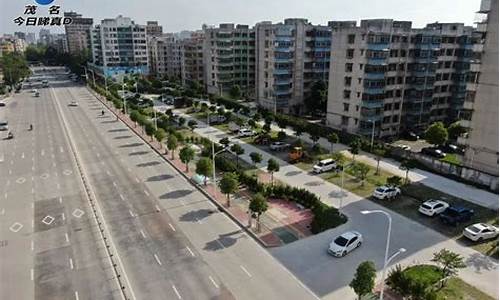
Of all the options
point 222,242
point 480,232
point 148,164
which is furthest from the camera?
point 148,164

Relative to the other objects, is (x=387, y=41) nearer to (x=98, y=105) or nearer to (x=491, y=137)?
(x=491, y=137)

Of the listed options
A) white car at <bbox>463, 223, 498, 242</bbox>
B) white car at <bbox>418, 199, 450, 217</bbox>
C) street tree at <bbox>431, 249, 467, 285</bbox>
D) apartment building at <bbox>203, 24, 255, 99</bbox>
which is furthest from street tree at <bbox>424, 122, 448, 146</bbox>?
apartment building at <bbox>203, 24, 255, 99</bbox>

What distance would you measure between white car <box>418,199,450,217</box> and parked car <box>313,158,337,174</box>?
13.4 meters

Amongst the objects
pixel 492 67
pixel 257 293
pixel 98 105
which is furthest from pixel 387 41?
pixel 98 105

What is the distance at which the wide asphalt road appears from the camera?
83.8 feet

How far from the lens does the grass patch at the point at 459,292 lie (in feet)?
80.4

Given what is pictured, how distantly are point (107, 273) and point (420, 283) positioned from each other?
2087cm

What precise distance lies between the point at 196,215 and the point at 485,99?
3634cm

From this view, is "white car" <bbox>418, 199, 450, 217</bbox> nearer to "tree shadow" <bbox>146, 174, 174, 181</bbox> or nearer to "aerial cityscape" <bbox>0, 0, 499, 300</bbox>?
"aerial cityscape" <bbox>0, 0, 499, 300</bbox>

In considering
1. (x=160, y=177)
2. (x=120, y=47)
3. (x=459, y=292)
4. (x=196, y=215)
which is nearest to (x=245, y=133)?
(x=160, y=177)

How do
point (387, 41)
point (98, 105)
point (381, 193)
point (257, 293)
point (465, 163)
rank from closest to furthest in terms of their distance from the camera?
1. point (257, 293)
2. point (381, 193)
3. point (465, 163)
4. point (387, 41)
5. point (98, 105)

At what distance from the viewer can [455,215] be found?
3453 centimetres

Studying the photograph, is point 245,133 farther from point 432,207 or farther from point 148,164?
point 432,207

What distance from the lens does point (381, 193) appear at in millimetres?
39656
